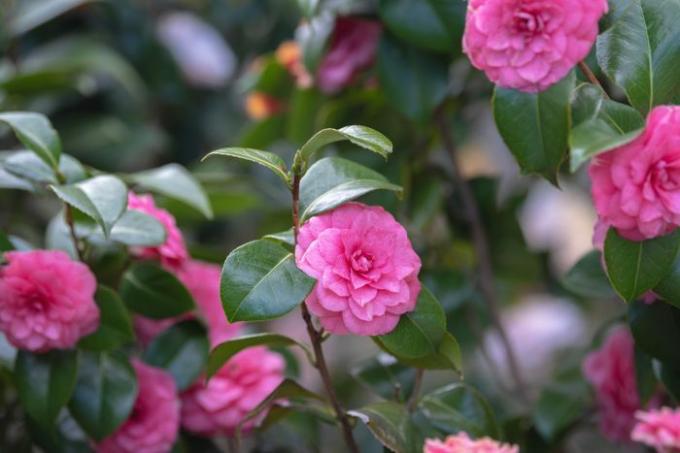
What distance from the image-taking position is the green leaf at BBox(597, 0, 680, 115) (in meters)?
0.84

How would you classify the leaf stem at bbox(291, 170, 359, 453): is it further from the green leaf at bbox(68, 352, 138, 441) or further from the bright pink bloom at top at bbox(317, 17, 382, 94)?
the bright pink bloom at top at bbox(317, 17, 382, 94)

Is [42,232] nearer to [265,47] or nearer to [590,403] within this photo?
[265,47]

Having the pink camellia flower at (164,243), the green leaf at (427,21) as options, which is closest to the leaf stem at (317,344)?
the pink camellia flower at (164,243)

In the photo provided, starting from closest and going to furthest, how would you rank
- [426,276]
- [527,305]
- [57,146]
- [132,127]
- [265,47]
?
[57,146], [426,276], [132,127], [265,47], [527,305]

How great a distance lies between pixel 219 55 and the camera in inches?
87.7

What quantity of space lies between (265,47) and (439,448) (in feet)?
4.92

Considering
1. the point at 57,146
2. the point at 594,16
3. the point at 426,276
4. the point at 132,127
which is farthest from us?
the point at 132,127

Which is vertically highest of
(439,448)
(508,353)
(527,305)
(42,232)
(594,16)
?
(594,16)

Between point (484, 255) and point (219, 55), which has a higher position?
point (484, 255)

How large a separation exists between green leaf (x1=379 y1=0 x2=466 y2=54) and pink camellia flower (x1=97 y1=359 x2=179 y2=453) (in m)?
0.46

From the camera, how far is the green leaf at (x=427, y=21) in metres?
1.12

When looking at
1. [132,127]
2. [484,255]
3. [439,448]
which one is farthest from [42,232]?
[439,448]

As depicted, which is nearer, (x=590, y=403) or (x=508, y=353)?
(x=590, y=403)

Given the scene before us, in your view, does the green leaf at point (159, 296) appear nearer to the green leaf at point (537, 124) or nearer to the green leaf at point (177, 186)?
the green leaf at point (177, 186)
